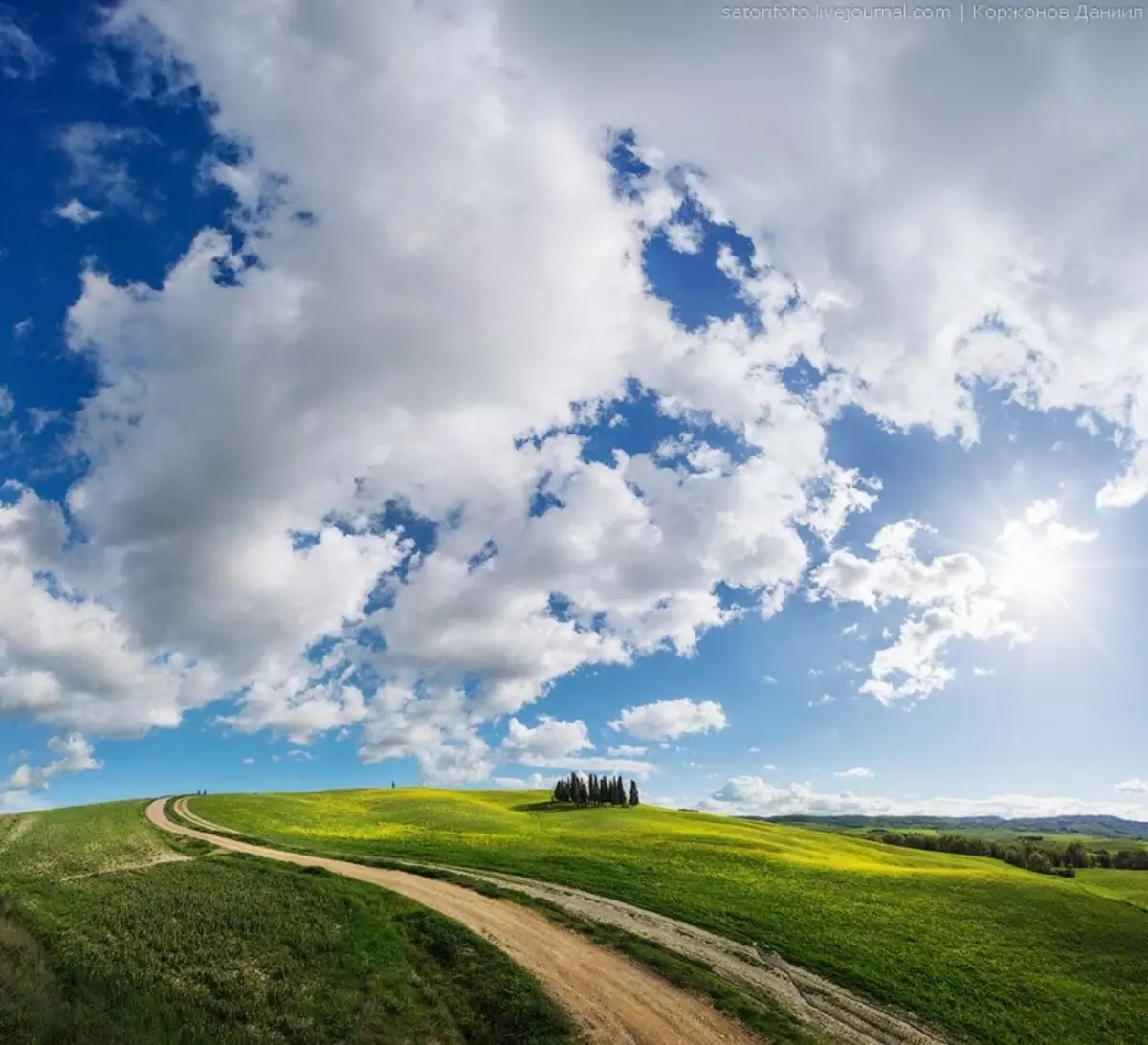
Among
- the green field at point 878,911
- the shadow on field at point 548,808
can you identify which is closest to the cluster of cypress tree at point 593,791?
the shadow on field at point 548,808

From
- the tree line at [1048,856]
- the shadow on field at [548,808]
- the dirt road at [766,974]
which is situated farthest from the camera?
the shadow on field at [548,808]

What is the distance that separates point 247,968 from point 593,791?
99.0 m

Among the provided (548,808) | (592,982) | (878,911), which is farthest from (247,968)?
(548,808)

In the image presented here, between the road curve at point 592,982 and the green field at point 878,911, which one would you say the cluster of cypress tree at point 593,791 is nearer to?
the green field at point 878,911

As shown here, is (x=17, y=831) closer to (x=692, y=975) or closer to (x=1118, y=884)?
(x=692, y=975)

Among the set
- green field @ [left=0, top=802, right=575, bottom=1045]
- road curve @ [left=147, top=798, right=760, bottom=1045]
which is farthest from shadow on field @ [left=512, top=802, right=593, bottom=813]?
green field @ [left=0, top=802, right=575, bottom=1045]

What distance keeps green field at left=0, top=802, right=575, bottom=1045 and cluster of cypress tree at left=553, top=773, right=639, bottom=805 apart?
83795 millimetres

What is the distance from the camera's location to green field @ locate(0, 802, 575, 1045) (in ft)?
67.9

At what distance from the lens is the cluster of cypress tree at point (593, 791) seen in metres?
117

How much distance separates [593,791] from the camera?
118m

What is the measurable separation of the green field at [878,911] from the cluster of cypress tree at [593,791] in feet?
149

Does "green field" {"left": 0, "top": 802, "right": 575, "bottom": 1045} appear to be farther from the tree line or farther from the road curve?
the tree line

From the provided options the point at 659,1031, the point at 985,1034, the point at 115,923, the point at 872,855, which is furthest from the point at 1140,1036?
the point at 872,855

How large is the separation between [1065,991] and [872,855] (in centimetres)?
5210
